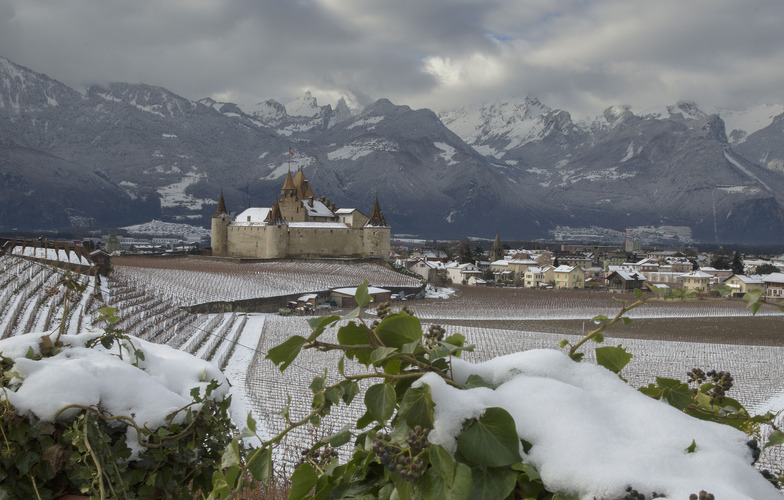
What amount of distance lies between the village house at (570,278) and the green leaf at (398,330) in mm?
65258

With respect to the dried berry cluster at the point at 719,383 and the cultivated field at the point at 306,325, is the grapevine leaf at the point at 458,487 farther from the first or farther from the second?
the cultivated field at the point at 306,325

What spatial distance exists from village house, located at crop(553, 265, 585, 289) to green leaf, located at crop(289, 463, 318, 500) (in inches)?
2569

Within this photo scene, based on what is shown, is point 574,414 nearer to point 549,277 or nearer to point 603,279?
point 549,277

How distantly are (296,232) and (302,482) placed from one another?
57483 mm

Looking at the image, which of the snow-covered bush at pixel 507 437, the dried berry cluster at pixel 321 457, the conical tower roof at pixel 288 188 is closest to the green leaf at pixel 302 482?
the snow-covered bush at pixel 507 437

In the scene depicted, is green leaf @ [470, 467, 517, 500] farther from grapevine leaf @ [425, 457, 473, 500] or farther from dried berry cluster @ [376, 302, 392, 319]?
dried berry cluster @ [376, 302, 392, 319]

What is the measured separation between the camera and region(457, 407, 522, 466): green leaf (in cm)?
103

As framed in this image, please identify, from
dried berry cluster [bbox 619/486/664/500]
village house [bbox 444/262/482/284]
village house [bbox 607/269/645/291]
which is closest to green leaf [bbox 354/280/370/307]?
dried berry cluster [bbox 619/486/664/500]

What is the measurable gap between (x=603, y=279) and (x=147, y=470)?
2797 inches

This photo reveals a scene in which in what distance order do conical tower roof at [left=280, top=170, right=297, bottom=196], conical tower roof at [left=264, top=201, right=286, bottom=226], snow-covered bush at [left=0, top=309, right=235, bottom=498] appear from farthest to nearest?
conical tower roof at [left=280, top=170, right=297, bottom=196]
conical tower roof at [left=264, top=201, right=286, bottom=226]
snow-covered bush at [left=0, top=309, right=235, bottom=498]

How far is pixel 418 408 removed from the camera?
1052mm

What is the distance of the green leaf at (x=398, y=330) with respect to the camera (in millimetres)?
1167

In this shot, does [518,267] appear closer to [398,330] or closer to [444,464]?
[398,330]

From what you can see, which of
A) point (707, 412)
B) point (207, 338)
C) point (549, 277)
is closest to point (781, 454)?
point (707, 412)
